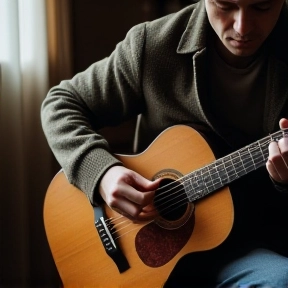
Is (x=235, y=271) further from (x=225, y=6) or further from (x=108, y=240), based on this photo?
(x=225, y=6)

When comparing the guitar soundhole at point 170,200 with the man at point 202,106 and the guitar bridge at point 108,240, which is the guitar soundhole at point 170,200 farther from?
the guitar bridge at point 108,240

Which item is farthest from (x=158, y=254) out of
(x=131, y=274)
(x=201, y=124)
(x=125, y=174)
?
(x=201, y=124)

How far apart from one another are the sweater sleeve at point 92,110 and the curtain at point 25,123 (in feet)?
0.63

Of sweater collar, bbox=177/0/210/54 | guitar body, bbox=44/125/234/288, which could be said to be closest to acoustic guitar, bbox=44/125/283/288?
guitar body, bbox=44/125/234/288

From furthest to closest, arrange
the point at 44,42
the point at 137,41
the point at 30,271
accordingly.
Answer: the point at 30,271, the point at 44,42, the point at 137,41

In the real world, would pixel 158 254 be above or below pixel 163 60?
below

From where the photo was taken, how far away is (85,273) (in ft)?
3.88

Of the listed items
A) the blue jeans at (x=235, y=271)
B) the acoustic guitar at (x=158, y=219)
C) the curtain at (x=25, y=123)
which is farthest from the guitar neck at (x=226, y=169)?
the curtain at (x=25, y=123)

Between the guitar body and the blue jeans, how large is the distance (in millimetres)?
45

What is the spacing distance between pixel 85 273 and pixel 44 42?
657 millimetres

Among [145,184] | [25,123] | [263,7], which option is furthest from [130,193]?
[25,123]

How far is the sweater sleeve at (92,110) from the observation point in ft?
3.84

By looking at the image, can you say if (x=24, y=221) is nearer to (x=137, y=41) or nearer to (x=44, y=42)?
(x=44, y=42)

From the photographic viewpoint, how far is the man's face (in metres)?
0.98
